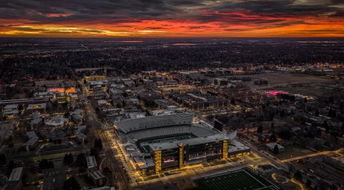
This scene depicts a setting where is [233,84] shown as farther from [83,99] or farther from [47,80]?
[47,80]

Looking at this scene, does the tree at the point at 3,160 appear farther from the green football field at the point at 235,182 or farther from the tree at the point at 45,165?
the green football field at the point at 235,182

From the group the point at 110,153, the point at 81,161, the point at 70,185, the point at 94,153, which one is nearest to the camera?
the point at 70,185

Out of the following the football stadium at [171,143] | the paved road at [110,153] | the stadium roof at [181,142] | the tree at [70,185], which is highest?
the stadium roof at [181,142]

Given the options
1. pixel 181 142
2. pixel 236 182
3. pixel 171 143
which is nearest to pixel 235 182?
pixel 236 182

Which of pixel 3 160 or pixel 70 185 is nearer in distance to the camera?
pixel 70 185

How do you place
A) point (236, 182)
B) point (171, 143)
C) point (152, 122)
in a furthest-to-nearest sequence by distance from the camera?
point (152, 122)
point (171, 143)
point (236, 182)

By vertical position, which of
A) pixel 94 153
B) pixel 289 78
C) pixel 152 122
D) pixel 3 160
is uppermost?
pixel 289 78

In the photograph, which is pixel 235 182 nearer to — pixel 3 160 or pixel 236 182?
pixel 236 182

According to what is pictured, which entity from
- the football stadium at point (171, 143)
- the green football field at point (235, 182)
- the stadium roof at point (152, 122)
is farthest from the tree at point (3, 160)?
the green football field at point (235, 182)

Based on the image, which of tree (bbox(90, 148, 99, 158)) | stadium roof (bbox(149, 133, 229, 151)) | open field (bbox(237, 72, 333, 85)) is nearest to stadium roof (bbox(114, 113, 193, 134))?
tree (bbox(90, 148, 99, 158))

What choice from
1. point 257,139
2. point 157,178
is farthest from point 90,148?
point 257,139
